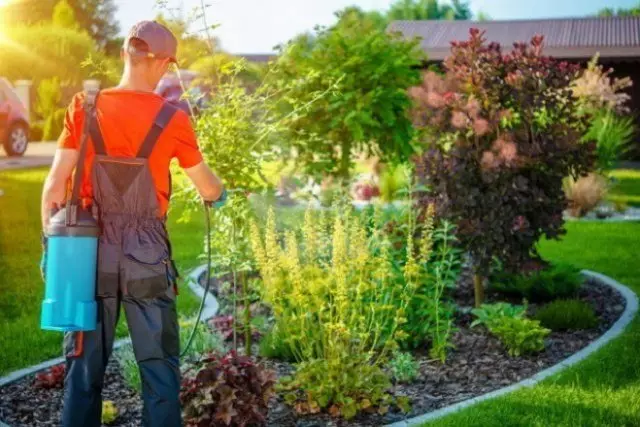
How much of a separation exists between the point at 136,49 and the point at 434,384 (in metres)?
2.90

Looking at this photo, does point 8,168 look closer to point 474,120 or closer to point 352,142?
point 352,142

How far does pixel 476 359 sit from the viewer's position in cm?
670

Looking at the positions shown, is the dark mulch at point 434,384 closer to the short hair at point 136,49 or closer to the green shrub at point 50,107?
the short hair at point 136,49

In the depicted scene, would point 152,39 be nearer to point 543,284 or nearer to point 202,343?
point 202,343

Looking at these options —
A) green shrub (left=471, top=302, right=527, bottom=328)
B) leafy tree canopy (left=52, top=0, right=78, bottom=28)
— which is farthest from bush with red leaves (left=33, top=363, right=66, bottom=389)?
leafy tree canopy (left=52, top=0, right=78, bottom=28)

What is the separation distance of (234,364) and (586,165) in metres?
3.62

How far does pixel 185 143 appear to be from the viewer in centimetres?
435

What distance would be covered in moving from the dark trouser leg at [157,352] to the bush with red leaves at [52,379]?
172cm

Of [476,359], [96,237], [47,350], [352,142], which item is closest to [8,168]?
[352,142]

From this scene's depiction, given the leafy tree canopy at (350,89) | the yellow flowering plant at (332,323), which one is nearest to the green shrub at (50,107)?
the leafy tree canopy at (350,89)

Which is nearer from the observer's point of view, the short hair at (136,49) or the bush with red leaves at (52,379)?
the short hair at (136,49)

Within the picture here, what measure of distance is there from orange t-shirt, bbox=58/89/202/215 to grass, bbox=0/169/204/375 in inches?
104

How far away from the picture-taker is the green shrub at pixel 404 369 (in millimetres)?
6199

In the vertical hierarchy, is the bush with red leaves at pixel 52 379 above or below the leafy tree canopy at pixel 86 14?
below
